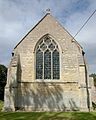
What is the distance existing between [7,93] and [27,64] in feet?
12.1

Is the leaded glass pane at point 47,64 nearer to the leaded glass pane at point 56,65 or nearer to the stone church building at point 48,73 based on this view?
the stone church building at point 48,73

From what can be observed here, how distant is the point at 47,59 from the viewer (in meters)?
25.3

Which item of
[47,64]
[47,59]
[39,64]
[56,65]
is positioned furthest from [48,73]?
[47,59]

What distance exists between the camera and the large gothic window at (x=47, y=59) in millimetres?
24859

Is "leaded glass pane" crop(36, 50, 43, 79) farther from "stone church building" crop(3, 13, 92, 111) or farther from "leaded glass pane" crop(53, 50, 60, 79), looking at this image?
"leaded glass pane" crop(53, 50, 60, 79)

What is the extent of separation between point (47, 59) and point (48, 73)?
1.52 metres

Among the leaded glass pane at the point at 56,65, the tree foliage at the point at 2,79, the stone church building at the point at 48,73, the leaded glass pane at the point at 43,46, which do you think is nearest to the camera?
the stone church building at the point at 48,73

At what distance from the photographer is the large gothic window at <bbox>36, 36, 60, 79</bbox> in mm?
24859

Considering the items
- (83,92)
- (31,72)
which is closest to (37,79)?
(31,72)

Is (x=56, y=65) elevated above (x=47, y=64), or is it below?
below

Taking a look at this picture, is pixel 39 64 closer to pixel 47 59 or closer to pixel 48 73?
pixel 47 59

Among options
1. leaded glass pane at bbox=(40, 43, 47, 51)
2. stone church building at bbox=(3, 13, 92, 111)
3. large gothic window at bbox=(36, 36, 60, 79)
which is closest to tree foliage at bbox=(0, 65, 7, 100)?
stone church building at bbox=(3, 13, 92, 111)

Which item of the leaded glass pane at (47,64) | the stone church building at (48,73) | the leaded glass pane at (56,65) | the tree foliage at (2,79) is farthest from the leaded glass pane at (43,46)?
the tree foliage at (2,79)

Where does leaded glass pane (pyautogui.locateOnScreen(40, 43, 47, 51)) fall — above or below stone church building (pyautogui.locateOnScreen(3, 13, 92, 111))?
above
